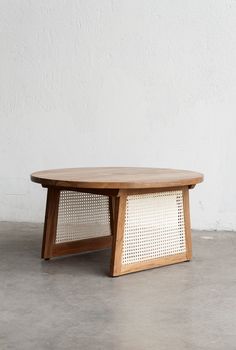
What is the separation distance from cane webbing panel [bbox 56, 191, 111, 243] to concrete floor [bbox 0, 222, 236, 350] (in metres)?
0.14

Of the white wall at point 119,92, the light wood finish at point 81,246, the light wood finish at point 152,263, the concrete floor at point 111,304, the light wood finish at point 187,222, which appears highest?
the white wall at point 119,92

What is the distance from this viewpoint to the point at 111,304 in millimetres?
2689

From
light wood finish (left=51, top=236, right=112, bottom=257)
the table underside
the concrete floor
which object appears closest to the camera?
the concrete floor

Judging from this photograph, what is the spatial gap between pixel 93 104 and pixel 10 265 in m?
1.69

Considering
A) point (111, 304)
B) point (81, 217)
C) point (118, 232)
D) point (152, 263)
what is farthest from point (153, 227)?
point (111, 304)

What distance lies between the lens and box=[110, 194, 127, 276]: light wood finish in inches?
124

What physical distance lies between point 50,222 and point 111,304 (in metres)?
0.97

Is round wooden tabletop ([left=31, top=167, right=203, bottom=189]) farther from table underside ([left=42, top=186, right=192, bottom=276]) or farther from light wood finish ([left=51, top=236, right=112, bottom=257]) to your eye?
light wood finish ([left=51, top=236, right=112, bottom=257])

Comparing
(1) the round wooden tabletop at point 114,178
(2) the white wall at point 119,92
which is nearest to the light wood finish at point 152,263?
(1) the round wooden tabletop at point 114,178

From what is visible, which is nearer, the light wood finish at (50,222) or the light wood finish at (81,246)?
the light wood finish at (50,222)

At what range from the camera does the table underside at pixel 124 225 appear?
3205mm

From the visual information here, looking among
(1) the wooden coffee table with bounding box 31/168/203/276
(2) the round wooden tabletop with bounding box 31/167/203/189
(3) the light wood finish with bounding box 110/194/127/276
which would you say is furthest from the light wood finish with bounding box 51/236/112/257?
(3) the light wood finish with bounding box 110/194/127/276

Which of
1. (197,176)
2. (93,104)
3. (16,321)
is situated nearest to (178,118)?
(93,104)

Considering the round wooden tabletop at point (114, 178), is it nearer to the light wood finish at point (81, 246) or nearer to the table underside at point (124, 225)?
the table underside at point (124, 225)
